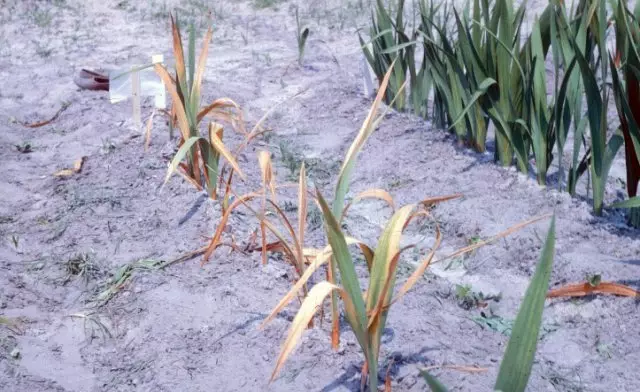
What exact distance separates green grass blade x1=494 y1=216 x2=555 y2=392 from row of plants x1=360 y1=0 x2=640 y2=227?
47.3 inches

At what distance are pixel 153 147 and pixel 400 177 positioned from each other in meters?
0.97

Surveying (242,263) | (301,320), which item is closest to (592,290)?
(242,263)

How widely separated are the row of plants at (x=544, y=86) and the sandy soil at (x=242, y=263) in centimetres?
14

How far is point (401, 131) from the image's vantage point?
11.7 ft

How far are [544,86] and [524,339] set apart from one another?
1712 millimetres

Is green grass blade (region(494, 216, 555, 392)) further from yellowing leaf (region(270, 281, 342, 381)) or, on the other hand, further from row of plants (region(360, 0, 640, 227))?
row of plants (region(360, 0, 640, 227))

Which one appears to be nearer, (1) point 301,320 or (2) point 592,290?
(1) point 301,320

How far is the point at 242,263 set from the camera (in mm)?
2285

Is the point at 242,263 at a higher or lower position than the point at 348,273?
lower

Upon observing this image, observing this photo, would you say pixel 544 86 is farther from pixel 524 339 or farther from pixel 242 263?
pixel 524 339

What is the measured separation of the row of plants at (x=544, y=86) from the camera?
8.05 ft

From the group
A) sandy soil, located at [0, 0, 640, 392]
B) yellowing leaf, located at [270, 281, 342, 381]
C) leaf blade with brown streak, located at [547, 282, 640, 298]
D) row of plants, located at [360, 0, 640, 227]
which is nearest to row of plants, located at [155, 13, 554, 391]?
yellowing leaf, located at [270, 281, 342, 381]

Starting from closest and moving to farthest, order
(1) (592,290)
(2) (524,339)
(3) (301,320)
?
(2) (524,339) < (3) (301,320) < (1) (592,290)

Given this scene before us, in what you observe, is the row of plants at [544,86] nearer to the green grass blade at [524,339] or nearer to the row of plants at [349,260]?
the row of plants at [349,260]
